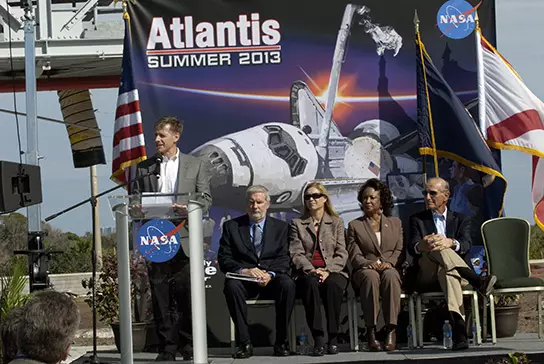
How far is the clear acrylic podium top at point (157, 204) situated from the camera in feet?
23.5

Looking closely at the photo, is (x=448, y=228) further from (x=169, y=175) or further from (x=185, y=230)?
(x=185, y=230)

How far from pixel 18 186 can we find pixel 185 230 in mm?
1746

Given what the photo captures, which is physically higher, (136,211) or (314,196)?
(314,196)

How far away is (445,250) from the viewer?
8.37 metres

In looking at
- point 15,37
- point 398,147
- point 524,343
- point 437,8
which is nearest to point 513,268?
point 524,343

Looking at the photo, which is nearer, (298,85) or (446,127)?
(446,127)

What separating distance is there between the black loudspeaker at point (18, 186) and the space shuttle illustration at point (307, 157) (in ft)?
4.68

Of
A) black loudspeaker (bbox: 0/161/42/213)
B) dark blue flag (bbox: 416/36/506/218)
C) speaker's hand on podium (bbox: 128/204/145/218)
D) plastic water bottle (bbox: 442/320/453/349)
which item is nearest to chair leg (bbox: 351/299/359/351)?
plastic water bottle (bbox: 442/320/453/349)

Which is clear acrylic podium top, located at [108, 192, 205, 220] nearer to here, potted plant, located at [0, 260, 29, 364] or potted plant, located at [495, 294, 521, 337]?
potted plant, located at [0, 260, 29, 364]

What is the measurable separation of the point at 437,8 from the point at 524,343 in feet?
9.40

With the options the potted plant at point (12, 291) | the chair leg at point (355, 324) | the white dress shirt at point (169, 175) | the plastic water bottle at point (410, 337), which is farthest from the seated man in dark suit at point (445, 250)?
the potted plant at point (12, 291)

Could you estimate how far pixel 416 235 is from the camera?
8570 mm

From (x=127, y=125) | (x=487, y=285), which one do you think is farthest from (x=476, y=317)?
(x=127, y=125)

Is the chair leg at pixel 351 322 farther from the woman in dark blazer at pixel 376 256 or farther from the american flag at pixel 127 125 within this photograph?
the american flag at pixel 127 125
